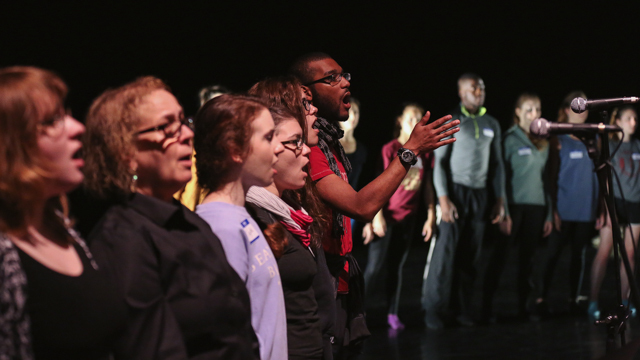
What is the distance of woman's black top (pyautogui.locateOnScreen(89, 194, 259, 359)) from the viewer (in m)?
1.33

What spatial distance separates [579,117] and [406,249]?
1728 millimetres

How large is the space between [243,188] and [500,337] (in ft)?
10.9

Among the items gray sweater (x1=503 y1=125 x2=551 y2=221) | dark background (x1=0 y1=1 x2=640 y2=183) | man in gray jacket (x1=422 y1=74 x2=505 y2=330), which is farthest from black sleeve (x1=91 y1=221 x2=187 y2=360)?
gray sweater (x1=503 y1=125 x2=551 y2=221)

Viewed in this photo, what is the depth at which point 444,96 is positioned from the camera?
7996 millimetres

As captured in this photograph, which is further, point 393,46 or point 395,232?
point 393,46

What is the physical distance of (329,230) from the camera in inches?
98.5

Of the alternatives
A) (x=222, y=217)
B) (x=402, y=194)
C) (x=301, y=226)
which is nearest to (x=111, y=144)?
(x=222, y=217)

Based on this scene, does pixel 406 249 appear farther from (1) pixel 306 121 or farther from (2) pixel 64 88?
(2) pixel 64 88

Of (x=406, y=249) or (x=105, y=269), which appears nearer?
(x=105, y=269)

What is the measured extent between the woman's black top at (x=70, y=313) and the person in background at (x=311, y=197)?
946mm

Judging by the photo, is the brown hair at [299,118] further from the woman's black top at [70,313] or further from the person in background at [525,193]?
the person in background at [525,193]

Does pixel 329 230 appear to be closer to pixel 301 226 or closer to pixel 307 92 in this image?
pixel 301 226

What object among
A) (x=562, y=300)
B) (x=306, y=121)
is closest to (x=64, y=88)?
(x=306, y=121)

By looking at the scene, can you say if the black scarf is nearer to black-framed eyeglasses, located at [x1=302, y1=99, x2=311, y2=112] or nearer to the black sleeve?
black-framed eyeglasses, located at [x1=302, y1=99, x2=311, y2=112]
